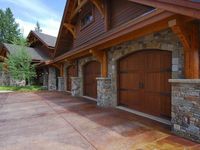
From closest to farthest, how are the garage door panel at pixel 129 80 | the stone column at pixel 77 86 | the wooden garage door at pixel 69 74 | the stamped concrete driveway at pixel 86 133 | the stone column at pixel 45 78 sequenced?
the stamped concrete driveway at pixel 86 133 → the garage door panel at pixel 129 80 → the stone column at pixel 77 86 → the wooden garage door at pixel 69 74 → the stone column at pixel 45 78

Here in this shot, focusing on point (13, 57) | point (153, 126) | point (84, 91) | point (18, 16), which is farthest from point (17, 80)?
point (18, 16)

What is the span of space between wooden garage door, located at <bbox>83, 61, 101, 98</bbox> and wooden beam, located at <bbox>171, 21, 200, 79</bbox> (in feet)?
17.0

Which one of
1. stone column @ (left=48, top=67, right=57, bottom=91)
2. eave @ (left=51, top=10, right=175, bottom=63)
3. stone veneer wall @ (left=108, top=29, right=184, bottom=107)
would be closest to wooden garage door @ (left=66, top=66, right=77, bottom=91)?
stone column @ (left=48, top=67, right=57, bottom=91)

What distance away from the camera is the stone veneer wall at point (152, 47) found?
4297mm

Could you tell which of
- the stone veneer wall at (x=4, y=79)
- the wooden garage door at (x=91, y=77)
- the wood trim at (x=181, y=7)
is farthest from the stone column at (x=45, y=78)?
the wood trim at (x=181, y=7)

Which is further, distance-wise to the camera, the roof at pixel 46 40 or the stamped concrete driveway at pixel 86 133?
the roof at pixel 46 40

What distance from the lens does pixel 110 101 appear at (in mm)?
7121

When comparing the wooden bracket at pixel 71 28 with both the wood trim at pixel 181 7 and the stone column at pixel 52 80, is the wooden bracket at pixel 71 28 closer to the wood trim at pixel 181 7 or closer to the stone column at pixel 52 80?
the stone column at pixel 52 80

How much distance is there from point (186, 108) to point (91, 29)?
257 inches

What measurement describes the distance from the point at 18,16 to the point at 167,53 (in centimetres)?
4455

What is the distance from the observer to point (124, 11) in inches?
261

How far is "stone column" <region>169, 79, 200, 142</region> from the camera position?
11.4ft

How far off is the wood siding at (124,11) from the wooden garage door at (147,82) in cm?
140

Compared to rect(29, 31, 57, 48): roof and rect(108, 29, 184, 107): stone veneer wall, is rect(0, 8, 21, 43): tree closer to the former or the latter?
rect(29, 31, 57, 48): roof
